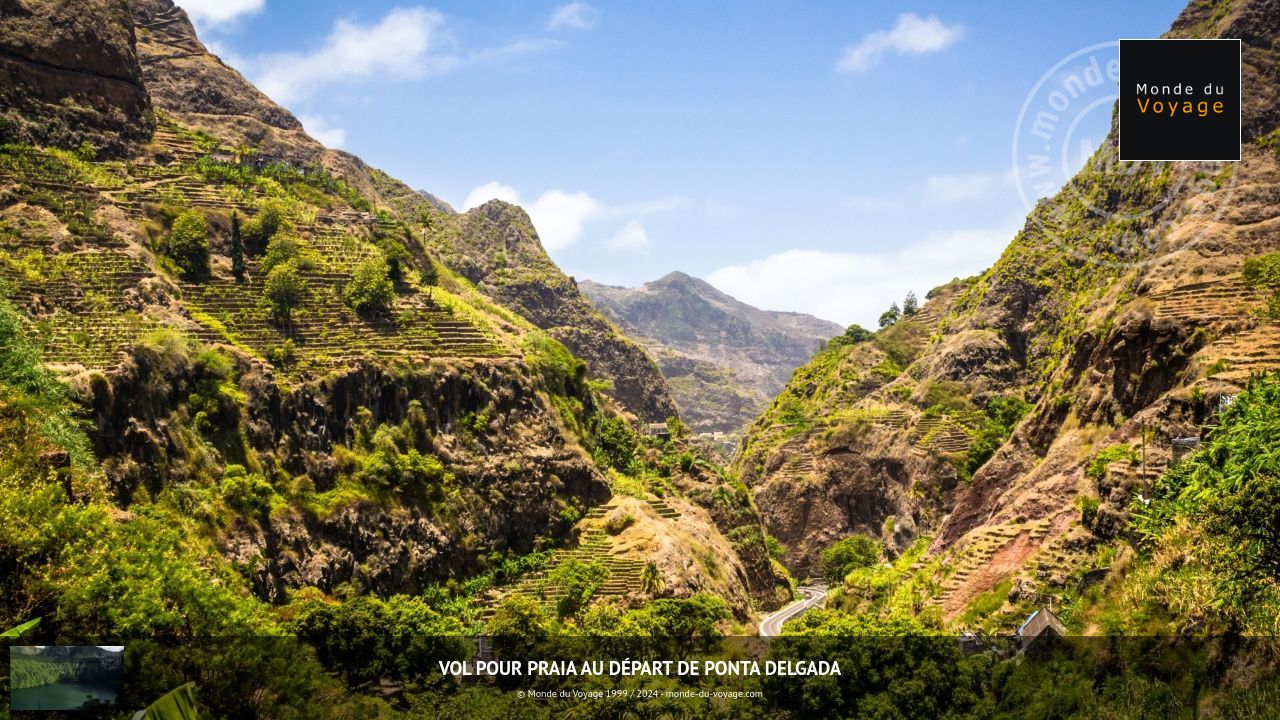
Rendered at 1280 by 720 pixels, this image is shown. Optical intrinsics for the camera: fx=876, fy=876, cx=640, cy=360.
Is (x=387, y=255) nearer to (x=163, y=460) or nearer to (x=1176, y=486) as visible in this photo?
(x=163, y=460)

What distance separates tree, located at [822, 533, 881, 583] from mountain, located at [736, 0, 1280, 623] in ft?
17.0

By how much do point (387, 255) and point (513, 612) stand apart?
125 feet

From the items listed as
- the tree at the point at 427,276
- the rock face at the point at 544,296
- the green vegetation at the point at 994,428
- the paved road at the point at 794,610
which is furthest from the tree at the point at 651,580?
the rock face at the point at 544,296

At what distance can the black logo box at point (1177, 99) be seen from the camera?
40438 millimetres

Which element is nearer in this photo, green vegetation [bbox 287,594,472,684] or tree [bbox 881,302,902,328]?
green vegetation [bbox 287,594,472,684]

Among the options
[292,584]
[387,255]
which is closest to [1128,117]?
[292,584]

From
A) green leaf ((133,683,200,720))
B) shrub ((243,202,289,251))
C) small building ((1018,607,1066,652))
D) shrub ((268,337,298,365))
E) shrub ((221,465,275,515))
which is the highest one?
shrub ((243,202,289,251))

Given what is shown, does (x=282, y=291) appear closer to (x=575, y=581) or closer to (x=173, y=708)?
(x=575, y=581)

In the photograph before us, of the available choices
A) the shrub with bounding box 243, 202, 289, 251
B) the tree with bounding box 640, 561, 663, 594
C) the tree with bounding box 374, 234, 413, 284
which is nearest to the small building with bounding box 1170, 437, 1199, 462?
the tree with bounding box 640, 561, 663, 594

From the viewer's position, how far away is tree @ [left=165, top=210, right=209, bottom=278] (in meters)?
64.6

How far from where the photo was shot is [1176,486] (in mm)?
38188

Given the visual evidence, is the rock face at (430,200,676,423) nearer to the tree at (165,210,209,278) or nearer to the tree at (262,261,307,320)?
the tree at (165,210,209,278)

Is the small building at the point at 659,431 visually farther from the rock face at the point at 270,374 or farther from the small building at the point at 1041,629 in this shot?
the small building at the point at 1041,629

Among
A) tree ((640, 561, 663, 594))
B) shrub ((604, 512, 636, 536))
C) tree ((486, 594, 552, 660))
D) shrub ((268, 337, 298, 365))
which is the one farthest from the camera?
shrub ((604, 512, 636, 536))
